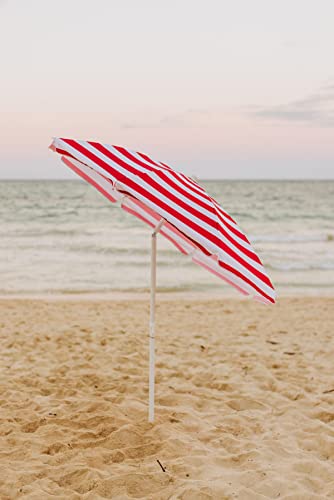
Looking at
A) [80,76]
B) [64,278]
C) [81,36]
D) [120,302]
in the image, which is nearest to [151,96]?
[80,76]

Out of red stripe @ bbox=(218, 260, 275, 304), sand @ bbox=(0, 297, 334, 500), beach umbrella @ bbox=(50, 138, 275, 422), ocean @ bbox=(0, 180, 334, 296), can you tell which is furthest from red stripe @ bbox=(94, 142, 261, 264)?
ocean @ bbox=(0, 180, 334, 296)

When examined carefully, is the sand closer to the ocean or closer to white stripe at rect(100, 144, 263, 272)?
white stripe at rect(100, 144, 263, 272)

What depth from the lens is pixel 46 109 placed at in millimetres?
27969

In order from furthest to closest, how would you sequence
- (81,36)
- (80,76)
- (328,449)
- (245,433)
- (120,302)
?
(80,76) → (81,36) → (120,302) → (245,433) → (328,449)

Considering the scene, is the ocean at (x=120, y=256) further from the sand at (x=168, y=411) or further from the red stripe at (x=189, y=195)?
the red stripe at (x=189, y=195)

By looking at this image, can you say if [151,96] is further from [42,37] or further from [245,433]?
[245,433]

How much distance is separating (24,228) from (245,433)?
23696 mm

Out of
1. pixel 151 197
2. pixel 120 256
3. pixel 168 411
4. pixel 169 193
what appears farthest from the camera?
pixel 120 256

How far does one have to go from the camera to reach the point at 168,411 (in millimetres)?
4410

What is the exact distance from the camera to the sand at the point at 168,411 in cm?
325

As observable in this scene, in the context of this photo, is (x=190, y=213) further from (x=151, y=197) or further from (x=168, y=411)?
(x=168, y=411)

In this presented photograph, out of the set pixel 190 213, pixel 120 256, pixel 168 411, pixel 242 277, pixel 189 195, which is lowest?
pixel 168 411

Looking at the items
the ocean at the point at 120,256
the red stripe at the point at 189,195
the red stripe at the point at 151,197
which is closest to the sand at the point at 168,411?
the red stripe at the point at 151,197

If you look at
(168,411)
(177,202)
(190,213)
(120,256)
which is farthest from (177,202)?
(120,256)
